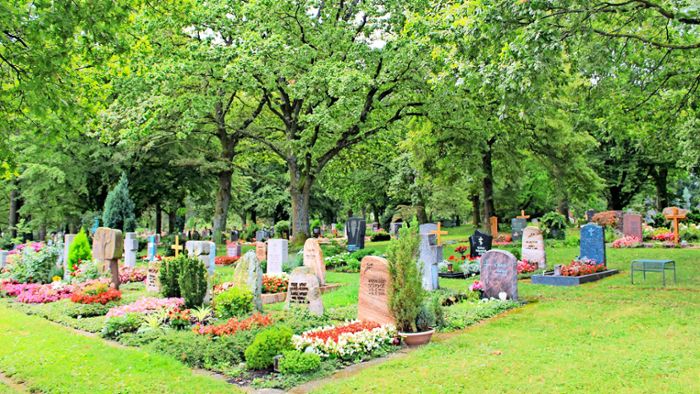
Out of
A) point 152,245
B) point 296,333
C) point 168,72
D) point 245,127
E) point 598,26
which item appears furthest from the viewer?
point 245,127

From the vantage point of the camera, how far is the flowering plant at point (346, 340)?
7.29 meters

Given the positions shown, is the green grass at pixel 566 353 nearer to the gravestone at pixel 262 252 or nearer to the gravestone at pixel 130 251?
the gravestone at pixel 262 252

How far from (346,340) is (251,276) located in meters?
4.07

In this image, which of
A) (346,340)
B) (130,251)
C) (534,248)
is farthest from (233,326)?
(130,251)

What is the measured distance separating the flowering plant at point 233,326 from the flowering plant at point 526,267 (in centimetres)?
953

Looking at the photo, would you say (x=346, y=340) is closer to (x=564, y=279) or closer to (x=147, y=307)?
(x=147, y=307)

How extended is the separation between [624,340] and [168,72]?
1650 cm

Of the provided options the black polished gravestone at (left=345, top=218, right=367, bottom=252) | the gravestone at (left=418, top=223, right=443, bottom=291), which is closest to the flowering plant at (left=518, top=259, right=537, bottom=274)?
the gravestone at (left=418, top=223, right=443, bottom=291)

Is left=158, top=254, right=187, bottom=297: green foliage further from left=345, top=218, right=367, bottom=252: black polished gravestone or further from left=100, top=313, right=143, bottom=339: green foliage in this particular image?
left=345, top=218, right=367, bottom=252: black polished gravestone

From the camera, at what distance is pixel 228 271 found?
19.0 metres

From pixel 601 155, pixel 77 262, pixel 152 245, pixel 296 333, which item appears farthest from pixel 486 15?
pixel 601 155

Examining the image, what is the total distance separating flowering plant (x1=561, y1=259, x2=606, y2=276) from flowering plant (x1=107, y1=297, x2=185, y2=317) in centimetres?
1021

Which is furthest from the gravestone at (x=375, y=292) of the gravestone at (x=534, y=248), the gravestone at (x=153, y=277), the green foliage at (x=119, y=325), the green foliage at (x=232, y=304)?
the gravestone at (x=534, y=248)

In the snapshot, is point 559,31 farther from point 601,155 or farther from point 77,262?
point 601,155
